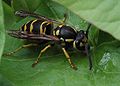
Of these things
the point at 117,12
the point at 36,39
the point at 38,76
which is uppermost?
the point at 117,12

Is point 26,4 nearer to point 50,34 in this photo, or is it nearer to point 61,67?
point 50,34

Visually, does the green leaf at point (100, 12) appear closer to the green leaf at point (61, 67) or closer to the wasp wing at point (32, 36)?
the green leaf at point (61, 67)

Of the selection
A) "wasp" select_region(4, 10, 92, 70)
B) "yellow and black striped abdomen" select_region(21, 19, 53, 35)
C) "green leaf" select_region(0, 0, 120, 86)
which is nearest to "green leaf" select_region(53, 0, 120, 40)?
"green leaf" select_region(0, 0, 120, 86)

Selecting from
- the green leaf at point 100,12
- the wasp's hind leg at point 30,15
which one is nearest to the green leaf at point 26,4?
the wasp's hind leg at point 30,15

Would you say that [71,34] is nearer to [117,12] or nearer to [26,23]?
[26,23]

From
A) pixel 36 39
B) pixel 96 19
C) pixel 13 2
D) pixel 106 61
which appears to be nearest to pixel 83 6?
pixel 96 19

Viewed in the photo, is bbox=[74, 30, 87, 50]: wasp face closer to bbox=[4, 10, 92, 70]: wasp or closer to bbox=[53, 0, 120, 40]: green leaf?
bbox=[4, 10, 92, 70]: wasp
